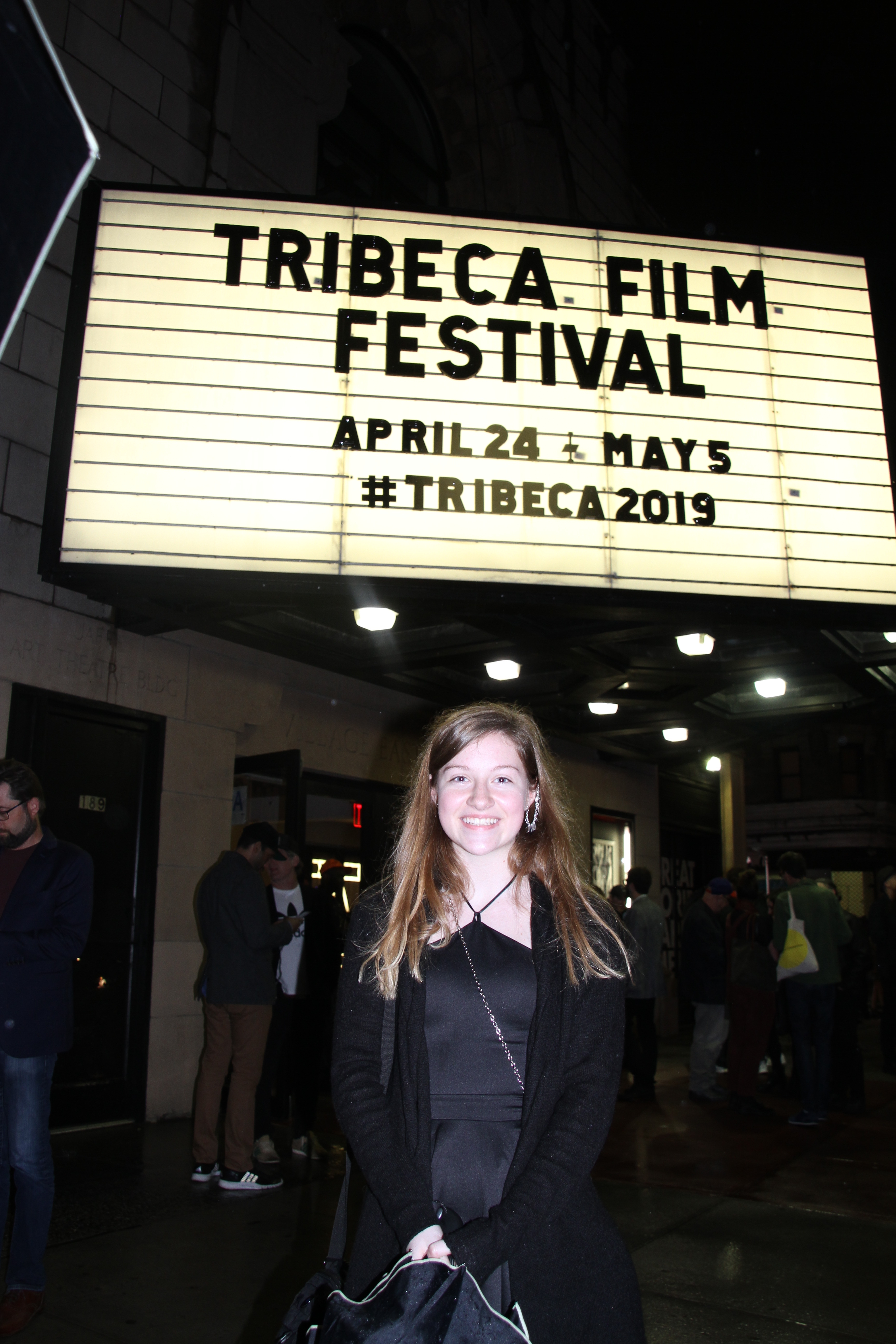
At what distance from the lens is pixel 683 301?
19.5 feet

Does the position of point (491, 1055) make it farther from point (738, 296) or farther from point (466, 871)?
point (738, 296)

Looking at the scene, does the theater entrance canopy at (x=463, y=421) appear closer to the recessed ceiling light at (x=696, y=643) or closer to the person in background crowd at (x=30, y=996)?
the person in background crowd at (x=30, y=996)

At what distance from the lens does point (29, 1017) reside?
12.2ft

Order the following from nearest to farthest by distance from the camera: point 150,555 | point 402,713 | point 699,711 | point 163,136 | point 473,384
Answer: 1. point 150,555
2. point 473,384
3. point 163,136
4. point 402,713
5. point 699,711

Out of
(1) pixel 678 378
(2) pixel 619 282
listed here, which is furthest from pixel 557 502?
(2) pixel 619 282

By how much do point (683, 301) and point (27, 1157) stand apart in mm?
5649

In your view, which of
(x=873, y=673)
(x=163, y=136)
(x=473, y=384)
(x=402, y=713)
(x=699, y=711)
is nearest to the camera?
(x=473, y=384)

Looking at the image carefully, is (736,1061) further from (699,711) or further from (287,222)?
(287,222)

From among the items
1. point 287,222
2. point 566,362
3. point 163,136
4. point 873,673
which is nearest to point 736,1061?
point 873,673

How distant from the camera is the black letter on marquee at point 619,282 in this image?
5836mm

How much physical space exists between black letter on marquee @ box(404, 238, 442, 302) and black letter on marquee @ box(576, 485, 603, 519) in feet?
4.72

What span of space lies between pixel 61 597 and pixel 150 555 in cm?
214

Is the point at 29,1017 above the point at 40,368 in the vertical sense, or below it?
below

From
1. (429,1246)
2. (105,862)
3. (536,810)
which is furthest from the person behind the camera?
(105,862)
